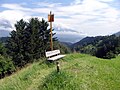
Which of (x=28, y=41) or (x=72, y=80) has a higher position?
(x=72, y=80)

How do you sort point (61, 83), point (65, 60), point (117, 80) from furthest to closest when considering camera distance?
point (65, 60) → point (117, 80) → point (61, 83)

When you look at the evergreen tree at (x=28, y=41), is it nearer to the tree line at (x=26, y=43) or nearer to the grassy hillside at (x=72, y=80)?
the tree line at (x=26, y=43)

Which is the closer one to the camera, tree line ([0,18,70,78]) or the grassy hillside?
the grassy hillside

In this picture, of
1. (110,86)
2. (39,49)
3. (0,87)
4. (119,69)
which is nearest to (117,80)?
(110,86)

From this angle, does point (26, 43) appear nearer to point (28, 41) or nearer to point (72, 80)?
point (28, 41)

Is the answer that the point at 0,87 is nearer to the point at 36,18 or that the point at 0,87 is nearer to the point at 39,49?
the point at 39,49

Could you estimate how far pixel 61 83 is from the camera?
12.3 meters

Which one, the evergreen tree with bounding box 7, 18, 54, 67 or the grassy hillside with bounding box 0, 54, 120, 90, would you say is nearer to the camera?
the grassy hillside with bounding box 0, 54, 120, 90

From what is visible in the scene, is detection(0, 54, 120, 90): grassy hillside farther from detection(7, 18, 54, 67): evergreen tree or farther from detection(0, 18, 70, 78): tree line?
detection(7, 18, 54, 67): evergreen tree

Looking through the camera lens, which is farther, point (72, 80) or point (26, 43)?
point (26, 43)

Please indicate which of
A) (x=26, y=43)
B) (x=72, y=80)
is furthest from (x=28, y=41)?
(x=72, y=80)

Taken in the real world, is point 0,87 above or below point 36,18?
below

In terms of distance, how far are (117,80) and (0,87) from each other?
5.96m

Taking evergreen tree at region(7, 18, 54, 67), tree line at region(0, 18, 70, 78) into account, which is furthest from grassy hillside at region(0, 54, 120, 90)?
evergreen tree at region(7, 18, 54, 67)
